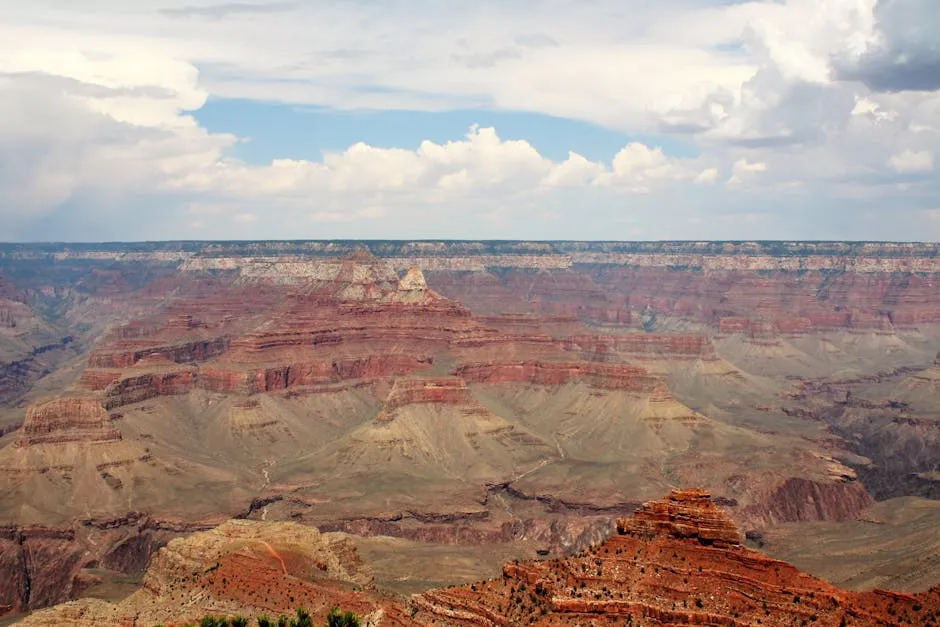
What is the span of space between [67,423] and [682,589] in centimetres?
15464

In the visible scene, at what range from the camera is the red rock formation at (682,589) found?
58.9 m

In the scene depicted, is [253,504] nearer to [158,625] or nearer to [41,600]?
[41,600]

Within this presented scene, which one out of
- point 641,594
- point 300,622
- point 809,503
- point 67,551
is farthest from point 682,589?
point 809,503

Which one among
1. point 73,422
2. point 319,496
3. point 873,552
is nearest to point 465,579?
point 873,552

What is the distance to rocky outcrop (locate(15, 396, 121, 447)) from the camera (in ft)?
614

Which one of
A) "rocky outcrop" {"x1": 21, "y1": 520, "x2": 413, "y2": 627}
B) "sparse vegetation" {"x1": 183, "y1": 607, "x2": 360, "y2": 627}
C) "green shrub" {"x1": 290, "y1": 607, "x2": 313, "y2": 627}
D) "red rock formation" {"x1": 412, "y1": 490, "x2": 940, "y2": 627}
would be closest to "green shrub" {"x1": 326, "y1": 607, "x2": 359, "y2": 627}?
"sparse vegetation" {"x1": 183, "y1": 607, "x2": 360, "y2": 627}

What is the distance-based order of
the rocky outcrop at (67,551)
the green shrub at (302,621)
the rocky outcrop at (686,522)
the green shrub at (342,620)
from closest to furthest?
the rocky outcrop at (686,522)
the green shrub at (342,620)
the green shrub at (302,621)
the rocky outcrop at (67,551)

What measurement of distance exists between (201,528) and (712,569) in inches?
4703

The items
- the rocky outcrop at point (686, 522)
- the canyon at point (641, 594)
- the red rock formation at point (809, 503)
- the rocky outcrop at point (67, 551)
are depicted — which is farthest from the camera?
the red rock formation at point (809, 503)

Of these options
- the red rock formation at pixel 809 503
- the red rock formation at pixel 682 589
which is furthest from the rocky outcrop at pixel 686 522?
the red rock formation at pixel 809 503

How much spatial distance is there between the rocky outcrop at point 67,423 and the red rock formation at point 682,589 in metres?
140

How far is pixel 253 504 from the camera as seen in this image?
588ft

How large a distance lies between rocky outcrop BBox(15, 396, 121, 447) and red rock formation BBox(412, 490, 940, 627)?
13962cm

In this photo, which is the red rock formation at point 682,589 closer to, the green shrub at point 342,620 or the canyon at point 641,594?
the canyon at point 641,594
